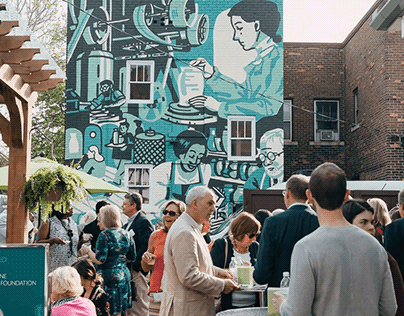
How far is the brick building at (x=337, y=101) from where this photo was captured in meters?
20.4

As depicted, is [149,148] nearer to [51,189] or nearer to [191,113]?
[191,113]

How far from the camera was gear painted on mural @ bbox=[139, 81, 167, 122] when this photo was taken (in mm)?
20000

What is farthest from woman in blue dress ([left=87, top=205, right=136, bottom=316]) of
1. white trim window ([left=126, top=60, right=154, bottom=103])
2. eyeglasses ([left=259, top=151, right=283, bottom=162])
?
white trim window ([left=126, top=60, right=154, bottom=103])

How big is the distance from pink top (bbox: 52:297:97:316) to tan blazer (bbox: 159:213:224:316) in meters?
0.71

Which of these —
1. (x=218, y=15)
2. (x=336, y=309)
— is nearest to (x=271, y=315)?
(x=336, y=309)

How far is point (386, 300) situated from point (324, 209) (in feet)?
1.97

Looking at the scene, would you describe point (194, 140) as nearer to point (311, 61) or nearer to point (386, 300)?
point (311, 61)

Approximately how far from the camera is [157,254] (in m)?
6.80

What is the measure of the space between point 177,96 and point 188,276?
15561 millimetres

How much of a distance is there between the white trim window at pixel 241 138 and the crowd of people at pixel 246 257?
11.2 m

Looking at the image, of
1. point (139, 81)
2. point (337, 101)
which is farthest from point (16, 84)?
point (337, 101)

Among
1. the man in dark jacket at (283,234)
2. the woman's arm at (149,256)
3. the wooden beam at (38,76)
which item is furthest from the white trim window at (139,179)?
the man in dark jacket at (283,234)

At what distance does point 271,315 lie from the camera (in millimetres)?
3742

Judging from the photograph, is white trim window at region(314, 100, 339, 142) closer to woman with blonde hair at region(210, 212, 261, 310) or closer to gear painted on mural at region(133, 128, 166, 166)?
gear painted on mural at region(133, 128, 166, 166)
